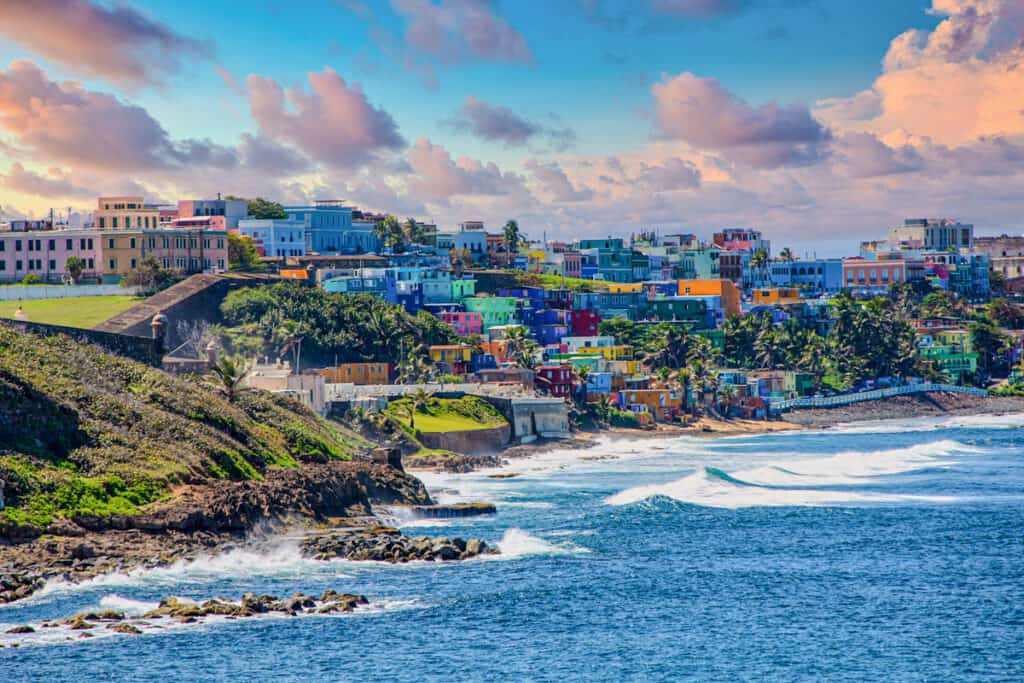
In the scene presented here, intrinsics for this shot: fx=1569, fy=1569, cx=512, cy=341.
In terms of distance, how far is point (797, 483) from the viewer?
89688mm

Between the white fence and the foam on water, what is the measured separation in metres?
67.9

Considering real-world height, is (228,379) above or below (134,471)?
above

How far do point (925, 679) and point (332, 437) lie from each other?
51.5 meters

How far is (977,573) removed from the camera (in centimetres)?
5884

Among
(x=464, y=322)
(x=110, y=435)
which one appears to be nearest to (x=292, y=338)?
(x=464, y=322)

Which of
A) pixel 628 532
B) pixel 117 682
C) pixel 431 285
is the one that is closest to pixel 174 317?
pixel 431 285

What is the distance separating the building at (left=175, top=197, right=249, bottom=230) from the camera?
18688 centimetres

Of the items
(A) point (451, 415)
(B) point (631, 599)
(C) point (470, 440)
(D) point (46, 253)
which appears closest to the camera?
(B) point (631, 599)

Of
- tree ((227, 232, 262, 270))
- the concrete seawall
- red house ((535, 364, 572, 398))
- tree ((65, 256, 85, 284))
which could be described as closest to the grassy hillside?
the concrete seawall

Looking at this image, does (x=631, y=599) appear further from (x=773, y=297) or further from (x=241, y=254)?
(x=773, y=297)

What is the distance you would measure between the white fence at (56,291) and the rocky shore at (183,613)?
95.7m

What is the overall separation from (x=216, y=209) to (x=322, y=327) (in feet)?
185

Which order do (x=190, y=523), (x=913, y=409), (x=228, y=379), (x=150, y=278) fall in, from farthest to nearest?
(x=913, y=409) → (x=150, y=278) → (x=228, y=379) → (x=190, y=523)

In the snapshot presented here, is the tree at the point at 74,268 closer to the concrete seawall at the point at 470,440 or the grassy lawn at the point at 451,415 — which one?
the grassy lawn at the point at 451,415
